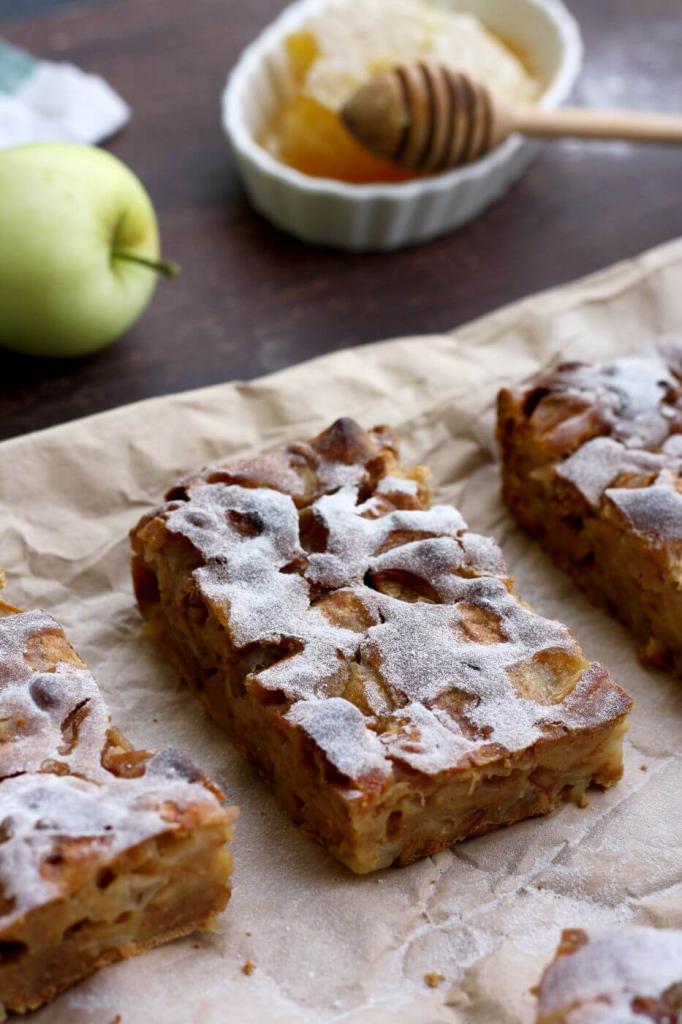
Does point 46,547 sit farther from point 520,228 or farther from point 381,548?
point 520,228

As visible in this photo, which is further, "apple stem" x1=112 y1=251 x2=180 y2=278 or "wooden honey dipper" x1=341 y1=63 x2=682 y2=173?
"wooden honey dipper" x1=341 y1=63 x2=682 y2=173

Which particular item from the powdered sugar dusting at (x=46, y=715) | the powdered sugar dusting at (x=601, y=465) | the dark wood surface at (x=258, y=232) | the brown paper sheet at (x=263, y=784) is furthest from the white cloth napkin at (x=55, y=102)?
the powdered sugar dusting at (x=46, y=715)

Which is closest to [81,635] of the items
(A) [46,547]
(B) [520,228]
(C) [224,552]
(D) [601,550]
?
(A) [46,547]

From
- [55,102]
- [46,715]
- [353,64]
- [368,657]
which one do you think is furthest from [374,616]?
[55,102]

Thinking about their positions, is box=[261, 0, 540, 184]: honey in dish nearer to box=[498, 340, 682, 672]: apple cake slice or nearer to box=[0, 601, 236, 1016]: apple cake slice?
box=[498, 340, 682, 672]: apple cake slice

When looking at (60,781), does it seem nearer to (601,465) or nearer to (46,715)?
(46,715)

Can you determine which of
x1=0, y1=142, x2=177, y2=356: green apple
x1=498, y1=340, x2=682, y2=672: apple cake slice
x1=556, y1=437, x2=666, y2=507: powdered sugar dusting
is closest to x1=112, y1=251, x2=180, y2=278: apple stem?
x1=0, y1=142, x2=177, y2=356: green apple

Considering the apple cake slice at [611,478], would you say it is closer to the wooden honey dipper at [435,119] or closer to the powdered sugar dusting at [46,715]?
the wooden honey dipper at [435,119]
